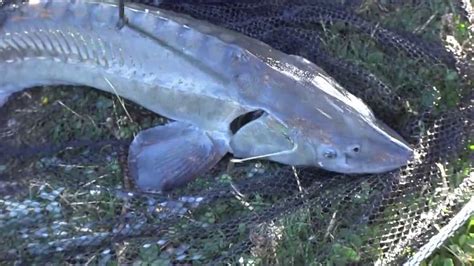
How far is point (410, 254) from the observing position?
302 centimetres

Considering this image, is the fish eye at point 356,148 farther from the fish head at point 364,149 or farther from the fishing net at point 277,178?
the fishing net at point 277,178

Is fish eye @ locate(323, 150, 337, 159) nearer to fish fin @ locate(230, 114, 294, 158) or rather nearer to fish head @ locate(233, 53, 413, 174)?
fish head @ locate(233, 53, 413, 174)

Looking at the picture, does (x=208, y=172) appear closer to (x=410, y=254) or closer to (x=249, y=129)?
(x=249, y=129)

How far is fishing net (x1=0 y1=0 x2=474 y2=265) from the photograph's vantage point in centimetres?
315

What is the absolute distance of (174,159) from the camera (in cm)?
335

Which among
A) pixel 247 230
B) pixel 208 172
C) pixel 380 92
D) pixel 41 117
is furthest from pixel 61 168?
pixel 380 92

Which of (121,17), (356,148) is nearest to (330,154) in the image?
(356,148)

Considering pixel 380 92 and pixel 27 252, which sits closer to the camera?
pixel 27 252

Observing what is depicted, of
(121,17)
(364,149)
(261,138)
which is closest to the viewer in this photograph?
(364,149)

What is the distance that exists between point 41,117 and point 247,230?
106cm

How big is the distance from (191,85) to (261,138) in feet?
1.15

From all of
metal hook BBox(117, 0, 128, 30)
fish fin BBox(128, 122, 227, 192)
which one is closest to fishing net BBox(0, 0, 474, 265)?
fish fin BBox(128, 122, 227, 192)

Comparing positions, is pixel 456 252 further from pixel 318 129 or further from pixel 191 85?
pixel 191 85

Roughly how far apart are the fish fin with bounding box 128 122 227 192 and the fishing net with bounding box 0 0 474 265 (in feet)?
0.16
